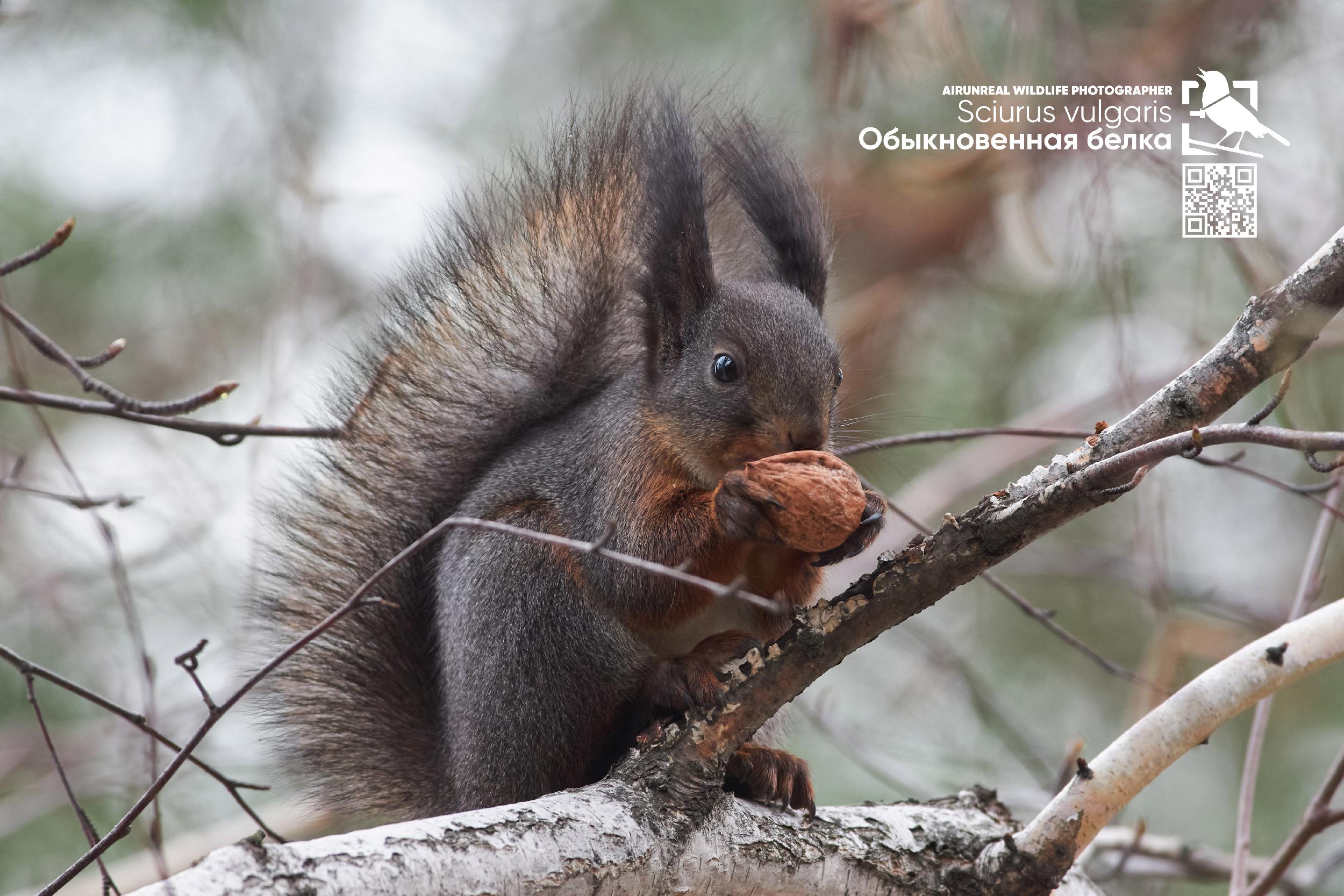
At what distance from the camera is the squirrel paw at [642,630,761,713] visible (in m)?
1.95

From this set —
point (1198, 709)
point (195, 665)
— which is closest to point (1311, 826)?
A: point (1198, 709)

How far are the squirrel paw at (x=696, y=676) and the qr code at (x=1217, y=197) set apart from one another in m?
1.78

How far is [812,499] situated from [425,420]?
981 mm

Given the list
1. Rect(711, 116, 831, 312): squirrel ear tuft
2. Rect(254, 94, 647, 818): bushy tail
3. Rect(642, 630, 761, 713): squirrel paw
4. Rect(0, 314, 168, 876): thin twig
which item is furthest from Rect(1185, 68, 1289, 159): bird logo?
Rect(0, 314, 168, 876): thin twig

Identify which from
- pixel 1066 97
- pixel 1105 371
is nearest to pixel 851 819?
pixel 1066 97

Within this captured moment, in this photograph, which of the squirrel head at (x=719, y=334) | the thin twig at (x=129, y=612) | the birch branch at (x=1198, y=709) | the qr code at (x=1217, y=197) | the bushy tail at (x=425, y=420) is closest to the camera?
the thin twig at (x=129, y=612)

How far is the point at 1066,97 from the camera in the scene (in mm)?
3678

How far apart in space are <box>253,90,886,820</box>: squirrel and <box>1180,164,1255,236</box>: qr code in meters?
1.17

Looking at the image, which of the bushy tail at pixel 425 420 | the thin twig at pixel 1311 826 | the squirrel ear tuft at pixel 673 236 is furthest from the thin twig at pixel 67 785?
the thin twig at pixel 1311 826

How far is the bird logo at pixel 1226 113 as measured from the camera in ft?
11.1

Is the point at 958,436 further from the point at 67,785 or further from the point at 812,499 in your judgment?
the point at 67,785

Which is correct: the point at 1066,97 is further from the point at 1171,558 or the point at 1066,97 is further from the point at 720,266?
the point at 1171,558

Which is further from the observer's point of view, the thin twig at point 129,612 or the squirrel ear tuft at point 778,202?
the squirrel ear tuft at point 778,202

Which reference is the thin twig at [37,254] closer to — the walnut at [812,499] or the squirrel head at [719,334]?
the walnut at [812,499]
